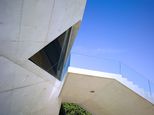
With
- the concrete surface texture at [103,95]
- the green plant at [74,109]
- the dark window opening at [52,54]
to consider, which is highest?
the dark window opening at [52,54]

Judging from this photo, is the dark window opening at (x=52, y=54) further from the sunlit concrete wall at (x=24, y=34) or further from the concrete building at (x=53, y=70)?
the sunlit concrete wall at (x=24, y=34)

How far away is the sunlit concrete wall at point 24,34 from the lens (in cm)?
429

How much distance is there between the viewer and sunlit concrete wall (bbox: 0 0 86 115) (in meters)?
4.29

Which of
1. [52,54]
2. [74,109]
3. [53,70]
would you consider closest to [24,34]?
[52,54]

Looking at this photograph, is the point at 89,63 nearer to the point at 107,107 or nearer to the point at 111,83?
the point at 111,83

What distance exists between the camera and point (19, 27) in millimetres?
4664

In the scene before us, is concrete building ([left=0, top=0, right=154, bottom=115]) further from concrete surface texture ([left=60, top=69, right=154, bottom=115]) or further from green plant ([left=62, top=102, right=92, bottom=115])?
green plant ([left=62, top=102, right=92, bottom=115])

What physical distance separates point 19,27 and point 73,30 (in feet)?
13.1

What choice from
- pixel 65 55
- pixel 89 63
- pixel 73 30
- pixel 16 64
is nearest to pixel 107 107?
pixel 89 63

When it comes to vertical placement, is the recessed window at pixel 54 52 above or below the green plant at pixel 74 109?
above

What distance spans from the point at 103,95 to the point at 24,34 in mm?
8421

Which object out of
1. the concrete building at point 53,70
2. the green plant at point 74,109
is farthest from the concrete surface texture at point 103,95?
the green plant at point 74,109

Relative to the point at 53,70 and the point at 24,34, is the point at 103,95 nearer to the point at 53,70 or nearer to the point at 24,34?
A: the point at 53,70


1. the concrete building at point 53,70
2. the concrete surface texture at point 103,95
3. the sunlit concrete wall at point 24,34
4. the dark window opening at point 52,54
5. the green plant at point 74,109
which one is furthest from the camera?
the green plant at point 74,109
